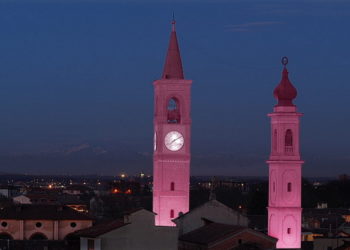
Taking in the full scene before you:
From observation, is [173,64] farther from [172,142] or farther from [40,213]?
[40,213]

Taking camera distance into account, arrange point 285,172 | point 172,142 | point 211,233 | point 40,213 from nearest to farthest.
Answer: point 211,233 < point 285,172 < point 172,142 < point 40,213

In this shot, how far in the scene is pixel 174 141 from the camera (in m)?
79.6

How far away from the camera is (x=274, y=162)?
251ft

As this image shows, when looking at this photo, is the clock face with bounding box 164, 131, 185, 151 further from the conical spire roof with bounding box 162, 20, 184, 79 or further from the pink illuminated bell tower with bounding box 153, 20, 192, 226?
the conical spire roof with bounding box 162, 20, 184, 79

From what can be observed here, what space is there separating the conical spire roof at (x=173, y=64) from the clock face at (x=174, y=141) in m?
4.10

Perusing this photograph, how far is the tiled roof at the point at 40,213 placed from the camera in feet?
279

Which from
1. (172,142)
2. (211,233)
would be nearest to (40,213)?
(172,142)

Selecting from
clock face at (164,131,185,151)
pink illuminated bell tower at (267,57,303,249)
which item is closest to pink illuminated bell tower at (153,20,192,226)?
clock face at (164,131,185,151)

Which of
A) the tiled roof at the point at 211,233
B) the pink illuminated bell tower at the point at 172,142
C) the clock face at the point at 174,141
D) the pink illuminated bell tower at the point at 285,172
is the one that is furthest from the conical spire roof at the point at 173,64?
the tiled roof at the point at 211,233

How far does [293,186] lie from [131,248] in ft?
69.6

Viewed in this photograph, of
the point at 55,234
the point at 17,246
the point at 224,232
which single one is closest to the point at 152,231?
the point at 224,232

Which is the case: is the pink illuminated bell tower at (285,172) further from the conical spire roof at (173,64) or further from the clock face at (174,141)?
the conical spire roof at (173,64)

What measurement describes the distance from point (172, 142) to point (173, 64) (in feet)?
18.5

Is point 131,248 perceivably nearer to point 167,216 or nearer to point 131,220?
point 131,220
